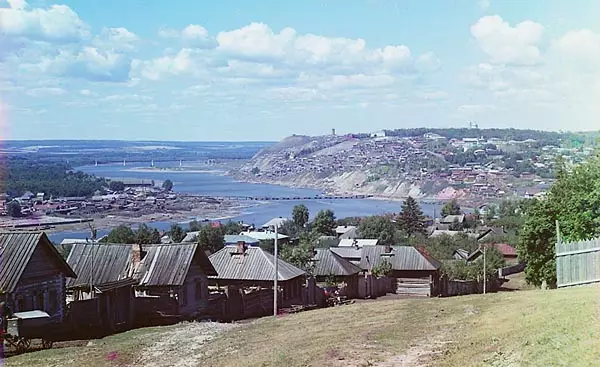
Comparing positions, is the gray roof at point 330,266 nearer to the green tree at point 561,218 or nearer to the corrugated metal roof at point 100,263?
the green tree at point 561,218

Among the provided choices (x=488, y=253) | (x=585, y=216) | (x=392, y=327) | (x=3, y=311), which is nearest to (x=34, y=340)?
(x=3, y=311)

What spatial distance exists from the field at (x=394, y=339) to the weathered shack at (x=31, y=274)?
3019 mm

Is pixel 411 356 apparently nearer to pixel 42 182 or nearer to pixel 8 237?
pixel 8 237

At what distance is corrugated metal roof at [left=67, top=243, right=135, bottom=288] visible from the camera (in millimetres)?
32594

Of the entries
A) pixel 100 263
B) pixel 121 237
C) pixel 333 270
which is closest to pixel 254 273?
pixel 100 263

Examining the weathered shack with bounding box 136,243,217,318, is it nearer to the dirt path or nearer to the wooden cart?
the dirt path

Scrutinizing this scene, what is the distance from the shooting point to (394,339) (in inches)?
740

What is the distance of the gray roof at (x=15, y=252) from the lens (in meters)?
24.9

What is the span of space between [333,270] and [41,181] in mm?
124341

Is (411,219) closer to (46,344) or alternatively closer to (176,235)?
(176,235)

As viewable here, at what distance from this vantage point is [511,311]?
20.3 meters

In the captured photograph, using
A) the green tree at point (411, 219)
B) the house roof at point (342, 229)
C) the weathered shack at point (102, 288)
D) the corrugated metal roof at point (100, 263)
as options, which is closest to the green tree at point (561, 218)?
the weathered shack at point (102, 288)

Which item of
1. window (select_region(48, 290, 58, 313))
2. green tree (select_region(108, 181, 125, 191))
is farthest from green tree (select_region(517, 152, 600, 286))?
green tree (select_region(108, 181, 125, 191))

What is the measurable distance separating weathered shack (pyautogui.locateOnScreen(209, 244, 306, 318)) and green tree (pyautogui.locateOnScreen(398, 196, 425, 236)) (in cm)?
7313
